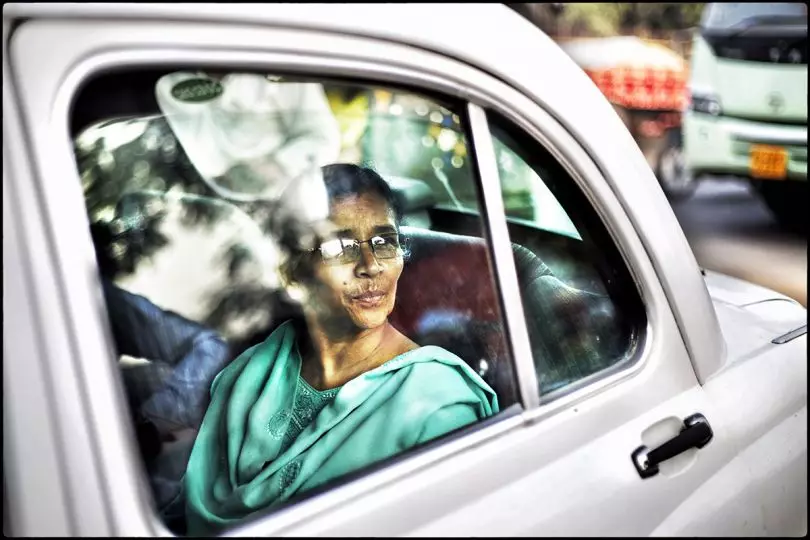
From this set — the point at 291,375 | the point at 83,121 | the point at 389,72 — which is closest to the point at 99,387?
the point at 83,121

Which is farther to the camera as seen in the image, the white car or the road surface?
the road surface

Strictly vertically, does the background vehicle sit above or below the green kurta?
above

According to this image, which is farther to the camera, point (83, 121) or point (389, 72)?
point (389, 72)

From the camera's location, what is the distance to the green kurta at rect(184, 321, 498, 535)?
4.40ft

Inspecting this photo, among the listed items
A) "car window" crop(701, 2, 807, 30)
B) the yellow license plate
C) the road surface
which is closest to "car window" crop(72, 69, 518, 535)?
the road surface

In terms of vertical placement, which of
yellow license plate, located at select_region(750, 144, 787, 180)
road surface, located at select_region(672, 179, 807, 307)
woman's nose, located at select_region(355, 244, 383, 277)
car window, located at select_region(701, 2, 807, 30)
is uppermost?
car window, located at select_region(701, 2, 807, 30)

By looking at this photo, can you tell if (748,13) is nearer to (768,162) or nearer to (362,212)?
(768,162)

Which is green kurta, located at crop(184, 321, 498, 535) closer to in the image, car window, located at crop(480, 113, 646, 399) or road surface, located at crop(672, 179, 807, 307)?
car window, located at crop(480, 113, 646, 399)

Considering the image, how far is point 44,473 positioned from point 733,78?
272 inches

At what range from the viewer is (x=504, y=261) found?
1291mm

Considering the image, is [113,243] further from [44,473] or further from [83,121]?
[44,473]

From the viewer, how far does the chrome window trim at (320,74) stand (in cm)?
90

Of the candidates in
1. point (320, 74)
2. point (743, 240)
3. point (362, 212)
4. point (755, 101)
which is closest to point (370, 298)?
point (362, 212)

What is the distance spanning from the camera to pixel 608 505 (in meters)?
1.25
